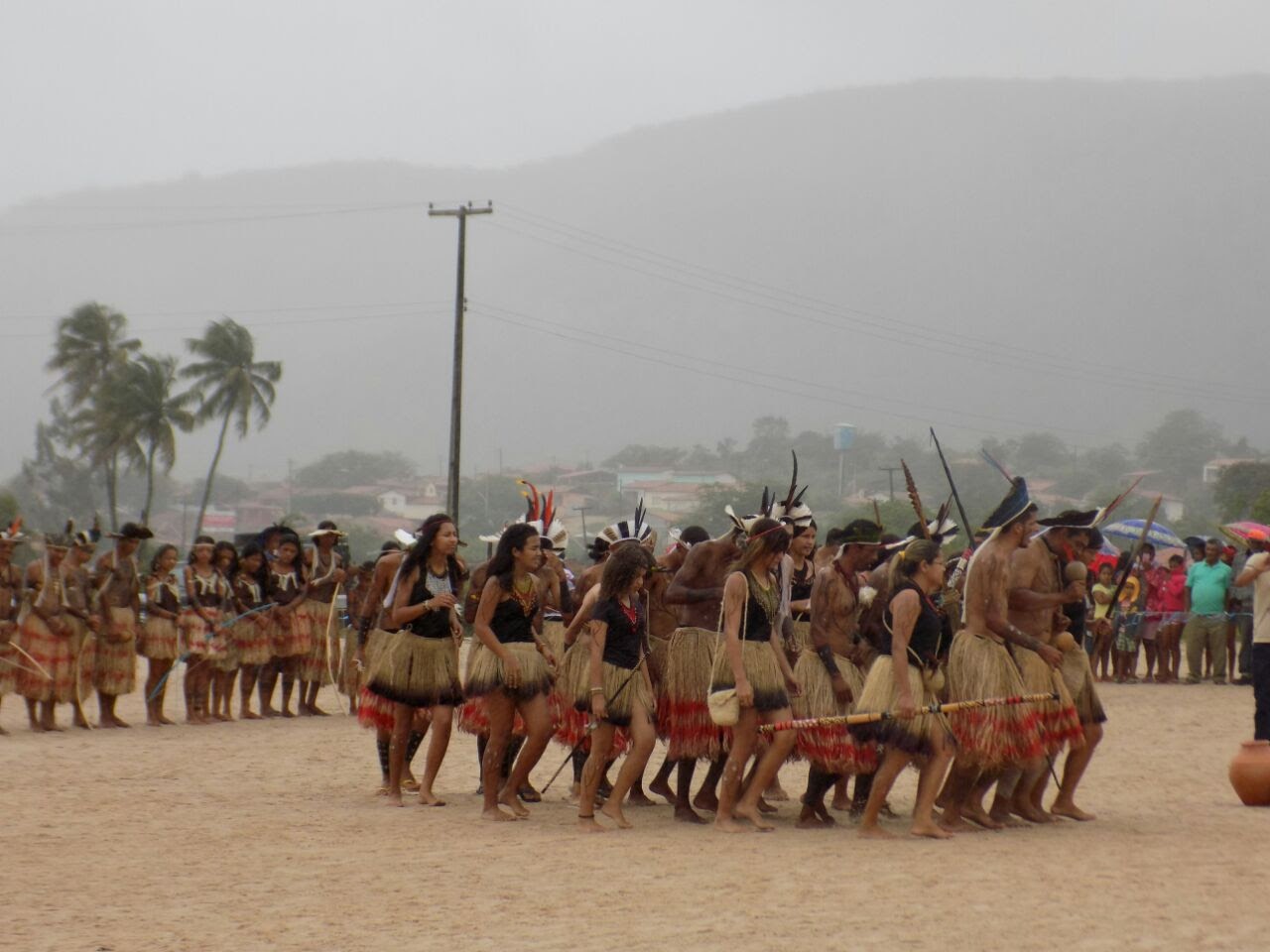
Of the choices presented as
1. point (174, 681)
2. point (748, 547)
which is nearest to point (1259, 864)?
point (748, 547)

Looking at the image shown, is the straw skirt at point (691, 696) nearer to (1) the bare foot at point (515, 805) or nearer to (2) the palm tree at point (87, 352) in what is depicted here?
(1) the bare foot at point (515, 805)

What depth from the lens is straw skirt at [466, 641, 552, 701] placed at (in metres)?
9.91

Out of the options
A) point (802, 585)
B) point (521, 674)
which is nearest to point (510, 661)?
point (521, 674)

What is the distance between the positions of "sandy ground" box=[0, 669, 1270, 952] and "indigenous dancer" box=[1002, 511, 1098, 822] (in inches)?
13.7

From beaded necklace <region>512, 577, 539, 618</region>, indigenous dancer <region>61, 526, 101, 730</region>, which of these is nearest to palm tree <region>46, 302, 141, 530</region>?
indigenous dancer <region>61, 526, 101, 730</region>

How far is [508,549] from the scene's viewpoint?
9953 millimetres

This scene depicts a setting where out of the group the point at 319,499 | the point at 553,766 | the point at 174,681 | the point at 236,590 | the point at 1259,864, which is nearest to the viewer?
the point at 1259,864

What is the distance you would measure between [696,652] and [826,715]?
32.3 inches

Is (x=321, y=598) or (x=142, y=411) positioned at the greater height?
(x=142, y=411)

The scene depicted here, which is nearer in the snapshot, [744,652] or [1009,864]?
[1009,864]

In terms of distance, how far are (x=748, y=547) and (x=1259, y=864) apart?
304 centimetres

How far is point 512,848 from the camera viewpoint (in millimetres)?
8961

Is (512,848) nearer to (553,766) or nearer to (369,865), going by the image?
(369,865)

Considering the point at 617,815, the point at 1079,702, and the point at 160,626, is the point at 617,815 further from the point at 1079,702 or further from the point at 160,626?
the point at 160,626
